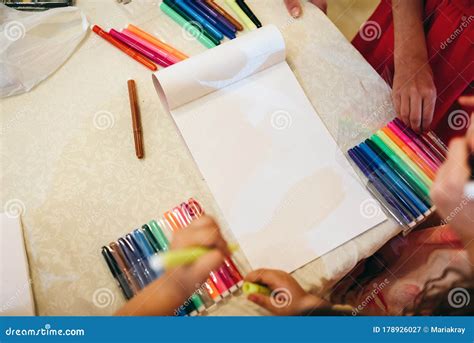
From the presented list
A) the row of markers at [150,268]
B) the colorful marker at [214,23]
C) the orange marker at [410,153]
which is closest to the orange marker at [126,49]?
the colorful marker at [214,23]

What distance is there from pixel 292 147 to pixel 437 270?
0.23m

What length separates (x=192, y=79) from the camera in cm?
54

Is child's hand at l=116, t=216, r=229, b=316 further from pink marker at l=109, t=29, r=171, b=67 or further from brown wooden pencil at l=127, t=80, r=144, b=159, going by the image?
pink marker at l=109, t=29, r=171, b=67

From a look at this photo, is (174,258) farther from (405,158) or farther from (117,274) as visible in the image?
(405,158)

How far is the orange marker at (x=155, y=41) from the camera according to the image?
59cm

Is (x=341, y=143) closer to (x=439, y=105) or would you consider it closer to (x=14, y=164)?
(x=439, y=105)

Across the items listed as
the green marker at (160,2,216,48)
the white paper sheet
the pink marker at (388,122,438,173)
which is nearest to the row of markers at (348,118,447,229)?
the pink marker at (388,122,438,173)

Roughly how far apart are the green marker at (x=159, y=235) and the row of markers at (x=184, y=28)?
0.22m

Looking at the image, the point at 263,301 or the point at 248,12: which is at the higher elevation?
the point at 248,12

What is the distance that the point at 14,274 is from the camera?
1.55 feet

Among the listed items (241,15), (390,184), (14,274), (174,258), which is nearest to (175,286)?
(174,258)

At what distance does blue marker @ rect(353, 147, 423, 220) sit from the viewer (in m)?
0.51

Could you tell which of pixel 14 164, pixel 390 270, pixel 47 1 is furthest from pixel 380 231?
pixel 47 1

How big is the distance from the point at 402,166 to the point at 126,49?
39 cm
